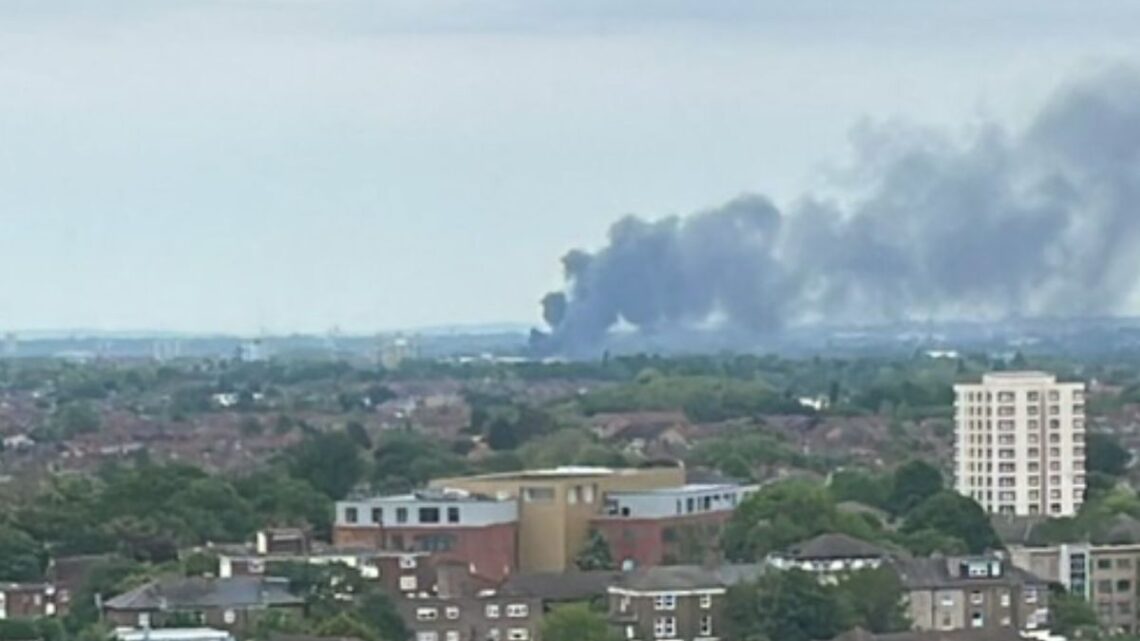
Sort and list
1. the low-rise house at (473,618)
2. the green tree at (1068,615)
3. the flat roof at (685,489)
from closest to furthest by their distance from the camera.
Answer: the low-rise house at (473,618) < the green tree at (1068,615) < the flat roof at (685,489)

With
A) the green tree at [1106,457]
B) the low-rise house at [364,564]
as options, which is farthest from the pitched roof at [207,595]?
the green tree at [1106,457]

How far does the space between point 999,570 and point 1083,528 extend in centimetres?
975

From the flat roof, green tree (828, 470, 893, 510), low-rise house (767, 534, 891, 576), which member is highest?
the flat roof

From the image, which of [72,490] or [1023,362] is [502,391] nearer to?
[1023,362]

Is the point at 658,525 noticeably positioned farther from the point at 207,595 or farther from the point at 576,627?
the point at 576,627

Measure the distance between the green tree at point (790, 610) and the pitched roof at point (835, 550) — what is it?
4.01m

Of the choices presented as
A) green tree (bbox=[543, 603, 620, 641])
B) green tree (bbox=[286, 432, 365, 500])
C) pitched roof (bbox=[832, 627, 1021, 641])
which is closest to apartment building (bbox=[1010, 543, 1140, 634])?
pitched roof (bbox=[832, 627, 1021, 641])

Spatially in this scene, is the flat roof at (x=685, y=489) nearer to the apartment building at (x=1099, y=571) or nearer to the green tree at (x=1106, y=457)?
the apartment building at (x=1099, y=571)

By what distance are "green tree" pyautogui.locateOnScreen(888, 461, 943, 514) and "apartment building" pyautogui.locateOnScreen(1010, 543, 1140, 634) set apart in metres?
8.99

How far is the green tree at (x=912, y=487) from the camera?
80.0m

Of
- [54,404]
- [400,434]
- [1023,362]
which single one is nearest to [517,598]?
[400,434]

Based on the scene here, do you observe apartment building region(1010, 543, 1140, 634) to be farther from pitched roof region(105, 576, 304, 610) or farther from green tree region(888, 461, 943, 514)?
pitched roof region(105, 576, 304, 610)

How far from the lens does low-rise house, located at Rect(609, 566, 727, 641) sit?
6016cm

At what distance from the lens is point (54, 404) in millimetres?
150875
